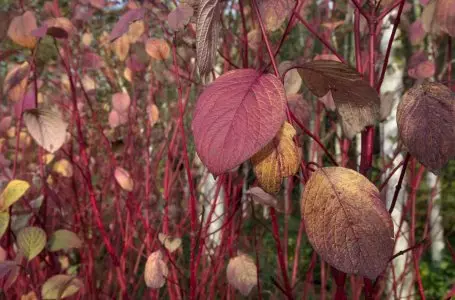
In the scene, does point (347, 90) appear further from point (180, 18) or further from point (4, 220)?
point (4, 220)

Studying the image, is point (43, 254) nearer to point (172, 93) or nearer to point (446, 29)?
point (446, 29)

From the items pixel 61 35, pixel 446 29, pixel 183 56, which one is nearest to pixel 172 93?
pixel 183 56

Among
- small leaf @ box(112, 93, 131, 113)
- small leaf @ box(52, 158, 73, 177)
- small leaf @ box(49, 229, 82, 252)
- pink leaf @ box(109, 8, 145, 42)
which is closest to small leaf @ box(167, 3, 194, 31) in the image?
pink leaf @ box(109, 8, 145, 42)

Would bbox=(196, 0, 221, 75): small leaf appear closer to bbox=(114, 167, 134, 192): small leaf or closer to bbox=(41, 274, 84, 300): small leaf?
bbox=(41, 274, 84, 300): small leaf

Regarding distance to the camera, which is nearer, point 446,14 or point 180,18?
point 446,14

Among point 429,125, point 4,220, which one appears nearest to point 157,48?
point 4,220

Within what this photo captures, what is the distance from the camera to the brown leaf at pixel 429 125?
0.42 meters

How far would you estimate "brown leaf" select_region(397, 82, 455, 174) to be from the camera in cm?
42

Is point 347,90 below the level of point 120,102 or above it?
above

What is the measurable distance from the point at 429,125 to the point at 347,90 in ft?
0.27

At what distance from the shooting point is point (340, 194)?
0.41 m

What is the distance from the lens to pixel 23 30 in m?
0.92

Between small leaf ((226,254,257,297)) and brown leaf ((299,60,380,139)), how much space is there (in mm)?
417

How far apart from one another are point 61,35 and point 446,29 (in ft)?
2.06
